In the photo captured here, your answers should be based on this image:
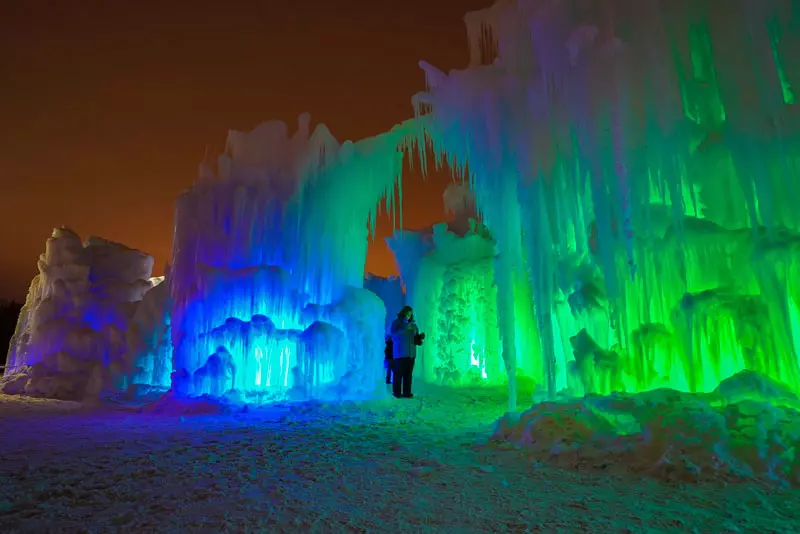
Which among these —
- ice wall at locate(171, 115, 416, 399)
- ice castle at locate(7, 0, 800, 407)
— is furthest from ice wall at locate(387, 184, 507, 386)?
ice castle at locate(7, 0, 800, 407)

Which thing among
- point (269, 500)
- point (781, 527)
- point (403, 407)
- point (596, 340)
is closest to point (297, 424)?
point (403, 407)

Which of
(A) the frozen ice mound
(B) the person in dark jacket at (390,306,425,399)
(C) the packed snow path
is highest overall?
(B) the person in dark jacket at (390,306,425,399)

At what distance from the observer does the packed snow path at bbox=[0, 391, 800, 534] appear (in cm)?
304

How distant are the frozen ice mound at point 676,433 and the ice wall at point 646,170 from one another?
1296 millimetres

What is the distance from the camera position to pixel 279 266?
11398 millimetres

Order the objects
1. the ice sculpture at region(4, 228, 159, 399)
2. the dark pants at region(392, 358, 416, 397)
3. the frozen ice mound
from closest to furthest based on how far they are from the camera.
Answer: the frozen ice mound → the dark pants at region(392, 358, 416, 397) → the ice sculpture at region(4, 228, 159, 399)

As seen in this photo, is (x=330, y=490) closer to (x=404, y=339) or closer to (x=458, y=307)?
(x=404, y=339)

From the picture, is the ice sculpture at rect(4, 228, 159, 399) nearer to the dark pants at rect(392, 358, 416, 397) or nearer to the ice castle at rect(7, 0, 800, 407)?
the ice castle at rect(7, 0, 800, 407)

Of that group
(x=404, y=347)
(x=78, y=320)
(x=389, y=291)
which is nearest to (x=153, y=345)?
(x=78, y=320)

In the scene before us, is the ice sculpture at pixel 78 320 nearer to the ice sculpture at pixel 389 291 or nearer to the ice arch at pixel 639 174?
the ice arch at pixel 639 174

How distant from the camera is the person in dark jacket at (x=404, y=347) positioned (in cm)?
1033

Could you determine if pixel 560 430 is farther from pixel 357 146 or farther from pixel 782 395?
pixel 357 146

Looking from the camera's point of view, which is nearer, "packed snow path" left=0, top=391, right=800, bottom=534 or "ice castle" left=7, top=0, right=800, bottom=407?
"packed snow path" left=0, top=391, right=800, bottom=534

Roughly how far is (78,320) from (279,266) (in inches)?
294
